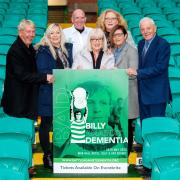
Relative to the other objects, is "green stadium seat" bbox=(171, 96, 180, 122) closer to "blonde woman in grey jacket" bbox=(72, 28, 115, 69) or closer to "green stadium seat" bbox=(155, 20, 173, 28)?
"blonde woman in grey jacket" bbox=(72, 28, 115, 69)

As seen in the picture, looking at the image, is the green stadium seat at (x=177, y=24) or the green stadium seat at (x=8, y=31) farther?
the green stadium seat at (x=177, y=24)

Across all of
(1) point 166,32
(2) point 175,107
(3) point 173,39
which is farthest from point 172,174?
(1) point 166,32

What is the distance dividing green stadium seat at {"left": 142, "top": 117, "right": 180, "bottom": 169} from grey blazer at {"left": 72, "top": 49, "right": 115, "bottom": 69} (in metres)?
0.55

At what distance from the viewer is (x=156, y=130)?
4.56 m

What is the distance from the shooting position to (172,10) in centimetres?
1073

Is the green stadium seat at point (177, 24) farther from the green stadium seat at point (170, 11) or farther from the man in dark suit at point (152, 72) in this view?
the man in dark suit at point (152, 72)

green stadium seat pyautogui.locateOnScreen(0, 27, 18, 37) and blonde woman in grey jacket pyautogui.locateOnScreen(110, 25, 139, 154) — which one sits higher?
green stadium seat pyautogui.locateOnScreen(0, 27, 18, 37)

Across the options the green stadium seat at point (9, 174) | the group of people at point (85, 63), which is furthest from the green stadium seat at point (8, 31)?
the green stadium seat at point (9, 174)

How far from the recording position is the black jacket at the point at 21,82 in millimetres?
4617

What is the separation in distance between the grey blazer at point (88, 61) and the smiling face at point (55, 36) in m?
0.21

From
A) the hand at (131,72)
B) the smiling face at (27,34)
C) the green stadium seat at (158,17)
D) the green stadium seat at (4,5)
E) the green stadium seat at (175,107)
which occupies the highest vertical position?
the green stadium seat at (4,5)

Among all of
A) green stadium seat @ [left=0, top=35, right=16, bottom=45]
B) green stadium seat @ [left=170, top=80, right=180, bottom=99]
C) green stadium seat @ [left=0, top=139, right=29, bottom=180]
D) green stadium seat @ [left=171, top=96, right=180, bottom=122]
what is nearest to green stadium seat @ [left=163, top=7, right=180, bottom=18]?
green stadium seat @ [left=0, top=35, right=16, bottom=45]

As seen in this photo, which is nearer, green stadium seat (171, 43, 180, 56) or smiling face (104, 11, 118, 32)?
smiling face (104, 11, 118, 32)

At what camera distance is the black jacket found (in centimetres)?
462
